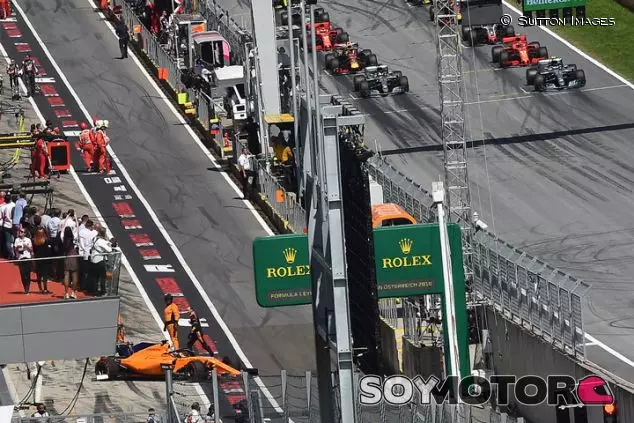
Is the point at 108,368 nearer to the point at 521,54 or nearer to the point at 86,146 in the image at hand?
the point at 86,146

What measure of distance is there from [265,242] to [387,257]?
266cm

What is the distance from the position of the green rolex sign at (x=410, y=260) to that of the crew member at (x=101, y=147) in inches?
702

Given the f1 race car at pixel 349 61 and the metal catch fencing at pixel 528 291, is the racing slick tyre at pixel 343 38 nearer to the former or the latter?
the f1 race car at pixel 349 61

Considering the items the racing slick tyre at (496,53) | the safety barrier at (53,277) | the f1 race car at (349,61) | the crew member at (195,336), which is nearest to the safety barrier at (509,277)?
the crew member at (195,336)

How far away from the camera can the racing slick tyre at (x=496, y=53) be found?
226 feet

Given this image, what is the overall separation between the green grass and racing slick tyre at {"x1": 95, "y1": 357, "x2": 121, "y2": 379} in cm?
3302

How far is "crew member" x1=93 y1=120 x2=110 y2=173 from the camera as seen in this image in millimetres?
55494

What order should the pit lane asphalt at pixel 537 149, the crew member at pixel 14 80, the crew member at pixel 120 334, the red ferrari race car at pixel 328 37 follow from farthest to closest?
the red ferrari race car at pixel 328 37, the crew member at pixel 14 80, the pit lane asphalt at pixel 537 149, the crew member at pixel 120 334

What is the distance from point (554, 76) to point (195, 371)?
99.5ft

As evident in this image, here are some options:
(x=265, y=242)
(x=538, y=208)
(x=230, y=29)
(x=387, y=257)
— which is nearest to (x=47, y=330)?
(x=265, y=242)

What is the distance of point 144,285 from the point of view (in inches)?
1866

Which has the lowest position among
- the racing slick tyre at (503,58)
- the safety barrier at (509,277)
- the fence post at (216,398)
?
the fence post at (216,398)

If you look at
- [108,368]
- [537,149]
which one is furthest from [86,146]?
[108,368]

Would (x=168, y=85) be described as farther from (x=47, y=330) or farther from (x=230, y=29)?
(x=47, y=330)
